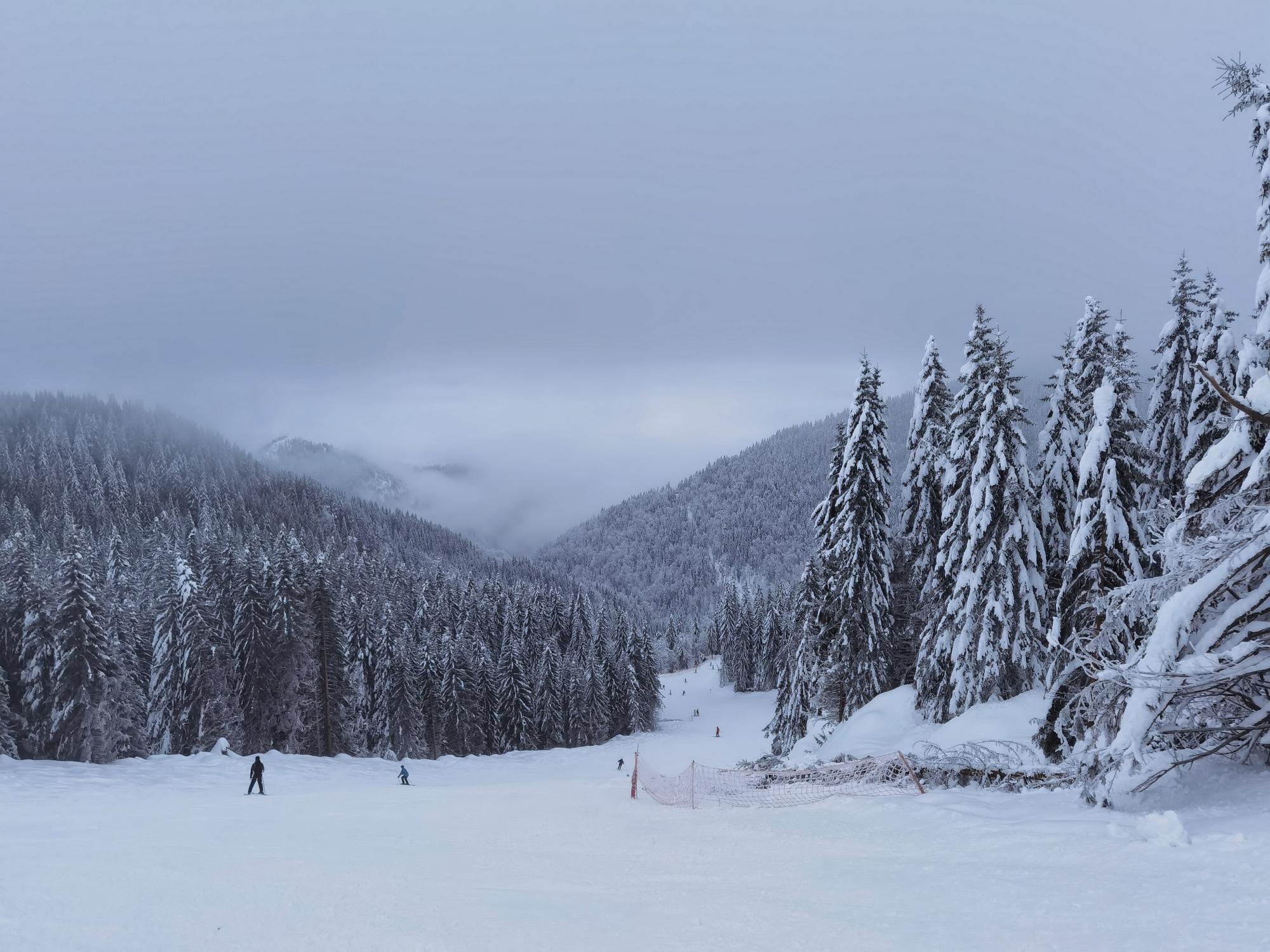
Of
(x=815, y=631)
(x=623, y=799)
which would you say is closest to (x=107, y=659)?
(x=623, y=799)

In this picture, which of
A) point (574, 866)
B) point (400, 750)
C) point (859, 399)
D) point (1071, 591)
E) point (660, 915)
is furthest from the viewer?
point (400, 750)

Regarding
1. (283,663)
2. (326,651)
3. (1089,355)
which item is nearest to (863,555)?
(1089,355)

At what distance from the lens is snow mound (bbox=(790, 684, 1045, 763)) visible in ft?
58.5

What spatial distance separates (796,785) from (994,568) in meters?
9.73

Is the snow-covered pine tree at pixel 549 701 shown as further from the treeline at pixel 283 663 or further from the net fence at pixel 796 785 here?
the net fence at pixel 796 785

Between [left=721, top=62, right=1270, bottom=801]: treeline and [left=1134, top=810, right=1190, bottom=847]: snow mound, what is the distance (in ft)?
3.40

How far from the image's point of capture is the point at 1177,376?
1033 inches

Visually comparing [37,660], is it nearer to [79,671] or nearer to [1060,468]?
[79,671]

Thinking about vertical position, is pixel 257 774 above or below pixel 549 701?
above

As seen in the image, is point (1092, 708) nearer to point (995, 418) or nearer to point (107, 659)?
point (995, 418)

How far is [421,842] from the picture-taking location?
45.5 ft

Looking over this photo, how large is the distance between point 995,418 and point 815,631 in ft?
46.2

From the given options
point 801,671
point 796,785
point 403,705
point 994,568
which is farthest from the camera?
point 403,705

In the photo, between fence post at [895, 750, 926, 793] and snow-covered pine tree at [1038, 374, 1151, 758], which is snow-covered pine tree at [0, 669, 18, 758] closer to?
fence post at [895, 750, 926, 793]
